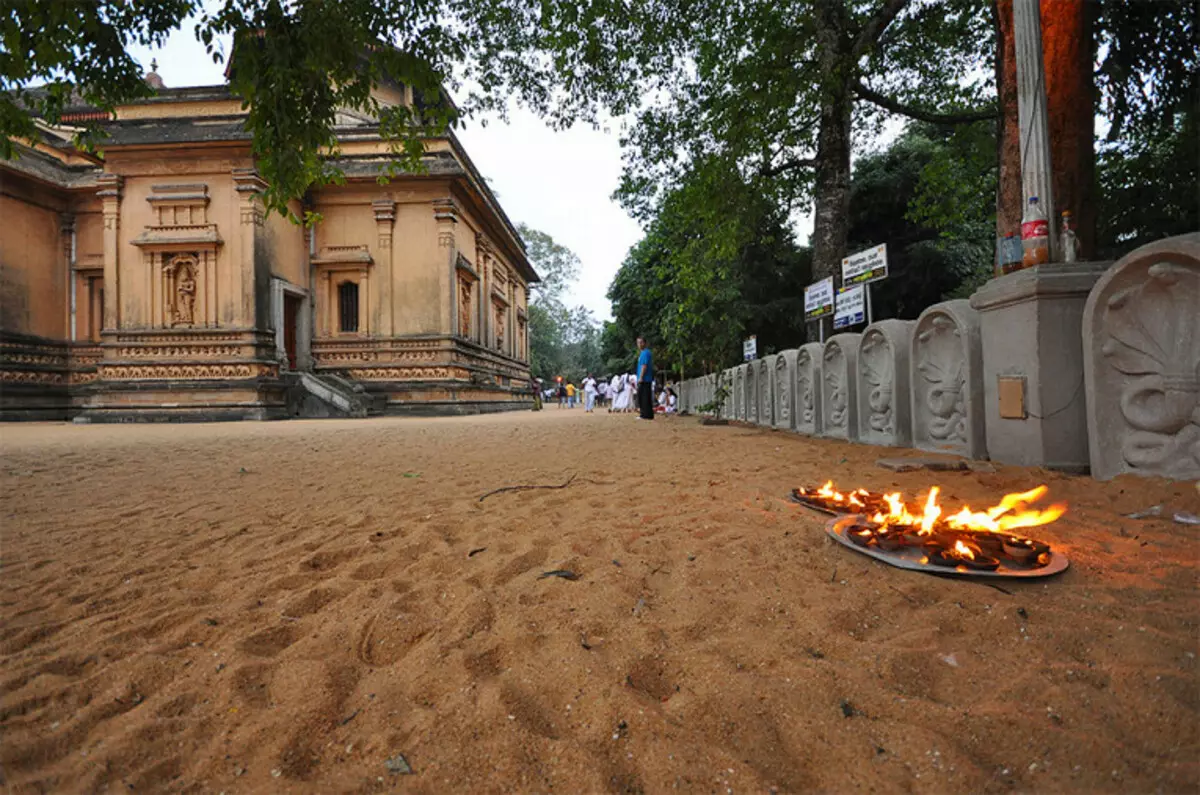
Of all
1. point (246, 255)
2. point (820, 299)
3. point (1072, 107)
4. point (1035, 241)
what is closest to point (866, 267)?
point (820, 299)

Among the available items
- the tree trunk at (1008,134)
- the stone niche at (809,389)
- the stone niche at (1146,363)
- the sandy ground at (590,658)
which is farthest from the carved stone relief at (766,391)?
the sandy ground at (590,658)

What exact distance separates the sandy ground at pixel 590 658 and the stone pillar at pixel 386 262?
15468 mm

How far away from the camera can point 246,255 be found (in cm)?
1534

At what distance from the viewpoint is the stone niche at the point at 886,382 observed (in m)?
5.17

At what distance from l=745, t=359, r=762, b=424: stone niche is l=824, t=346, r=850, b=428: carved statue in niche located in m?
3.29

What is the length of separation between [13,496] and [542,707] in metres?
4.75

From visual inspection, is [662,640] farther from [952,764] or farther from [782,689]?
[952,764]

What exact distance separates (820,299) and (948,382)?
173 inches

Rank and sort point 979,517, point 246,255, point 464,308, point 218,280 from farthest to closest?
1. point 464,308
2. point 218,280
3. point 246,255
4. point 979,517

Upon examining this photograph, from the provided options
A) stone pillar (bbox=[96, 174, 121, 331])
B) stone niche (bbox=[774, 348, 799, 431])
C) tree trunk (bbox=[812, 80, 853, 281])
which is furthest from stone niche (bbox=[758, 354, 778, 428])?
stone pillar (bbox=[96, 174, 121, 331])

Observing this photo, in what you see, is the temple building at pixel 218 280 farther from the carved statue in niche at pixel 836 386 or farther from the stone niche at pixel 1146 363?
the stone niche at pixel 1146 363

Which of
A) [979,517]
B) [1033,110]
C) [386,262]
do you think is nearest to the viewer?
[979,517]

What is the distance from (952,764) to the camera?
1115 millimetres

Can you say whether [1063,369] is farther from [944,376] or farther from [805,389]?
[805,389]
